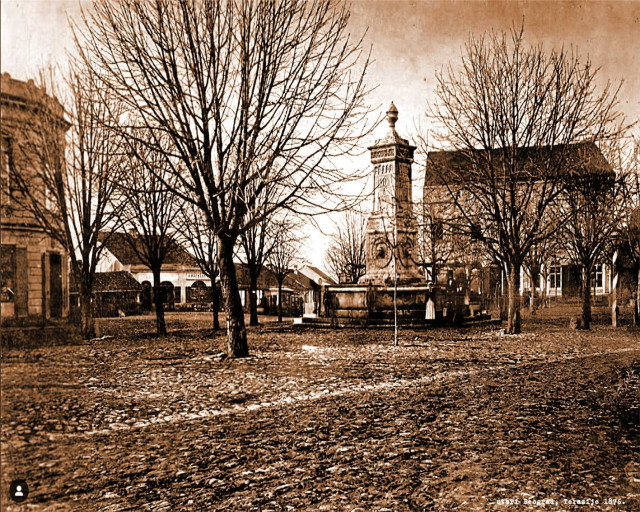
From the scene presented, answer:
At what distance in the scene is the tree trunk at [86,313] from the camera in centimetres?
330

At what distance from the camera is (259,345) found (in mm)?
7242

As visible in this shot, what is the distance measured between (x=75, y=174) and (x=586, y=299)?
31.5ft

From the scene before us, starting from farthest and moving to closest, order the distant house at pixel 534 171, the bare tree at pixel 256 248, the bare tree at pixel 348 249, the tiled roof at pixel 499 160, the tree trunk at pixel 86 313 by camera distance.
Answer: the tiled roof at pixel 499 160 < the distant house at pixel 534 171 < the bare tree at pixel 348 249 < the bare tree at pixel 256 248 < the tree trunk at pixel 86 313

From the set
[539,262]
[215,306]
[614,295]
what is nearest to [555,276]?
[539,262]

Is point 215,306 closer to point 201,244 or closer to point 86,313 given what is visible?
point 201,244

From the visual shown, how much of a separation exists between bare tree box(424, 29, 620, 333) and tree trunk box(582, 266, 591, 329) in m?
1.22

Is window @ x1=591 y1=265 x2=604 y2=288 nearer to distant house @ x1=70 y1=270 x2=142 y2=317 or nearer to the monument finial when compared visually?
the monument finial

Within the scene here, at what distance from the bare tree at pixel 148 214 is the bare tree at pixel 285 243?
7.30ft

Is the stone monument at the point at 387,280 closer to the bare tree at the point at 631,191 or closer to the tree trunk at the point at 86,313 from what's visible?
the bare tree at the point at 631,191

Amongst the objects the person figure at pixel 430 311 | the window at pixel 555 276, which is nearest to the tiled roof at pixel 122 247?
the person figure at pixel 430 311

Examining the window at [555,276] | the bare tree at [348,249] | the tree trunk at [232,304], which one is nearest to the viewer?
the tree trunk at [232,304]

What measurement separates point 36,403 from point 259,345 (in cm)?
443

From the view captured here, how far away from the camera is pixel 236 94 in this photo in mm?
6320

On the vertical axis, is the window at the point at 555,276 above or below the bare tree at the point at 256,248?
below
